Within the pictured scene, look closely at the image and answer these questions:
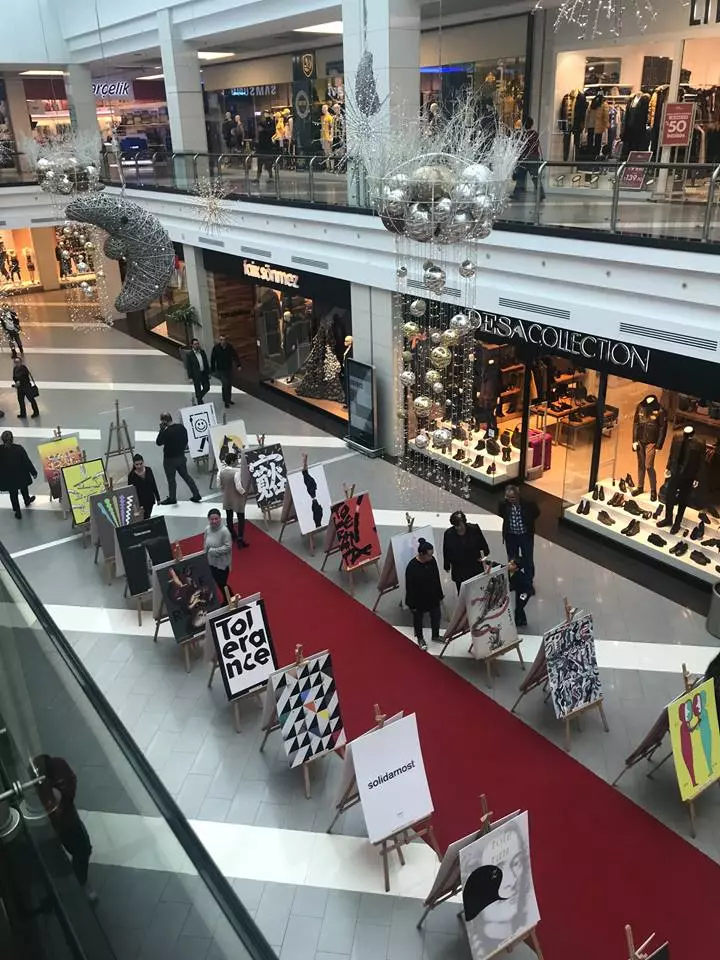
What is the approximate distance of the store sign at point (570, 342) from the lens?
8.87 m

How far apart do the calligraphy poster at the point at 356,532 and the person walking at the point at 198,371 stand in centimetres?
671

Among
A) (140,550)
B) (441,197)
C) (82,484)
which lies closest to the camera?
(441,197)

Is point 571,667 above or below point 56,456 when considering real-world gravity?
below

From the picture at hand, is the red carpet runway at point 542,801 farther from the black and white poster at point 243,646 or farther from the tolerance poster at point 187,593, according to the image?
the tolerance poster at point 187,593

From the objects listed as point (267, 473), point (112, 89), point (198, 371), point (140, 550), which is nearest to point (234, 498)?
point (267, 473)

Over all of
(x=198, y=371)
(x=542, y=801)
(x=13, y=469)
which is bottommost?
(x=542, y=801)

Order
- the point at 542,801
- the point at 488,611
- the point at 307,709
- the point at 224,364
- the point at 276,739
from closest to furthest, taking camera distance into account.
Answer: the point at 542,801 → the point at 307,709 → the point at 276,739 → the point at 488,611 → the point at 224,364

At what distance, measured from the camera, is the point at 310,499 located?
9922 mm

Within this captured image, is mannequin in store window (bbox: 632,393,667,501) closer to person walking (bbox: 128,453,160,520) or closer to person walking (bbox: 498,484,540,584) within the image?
person walking (bbox: 498,484,540,584)

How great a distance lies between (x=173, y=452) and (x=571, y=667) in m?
6.39

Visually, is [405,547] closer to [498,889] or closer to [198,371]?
[498,889]

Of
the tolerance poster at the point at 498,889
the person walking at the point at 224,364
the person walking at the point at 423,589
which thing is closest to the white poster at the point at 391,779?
the tolerance poster at the point at 498,889

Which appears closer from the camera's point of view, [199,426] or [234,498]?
[234,498]

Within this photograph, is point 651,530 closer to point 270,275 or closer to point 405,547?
point 405,547
